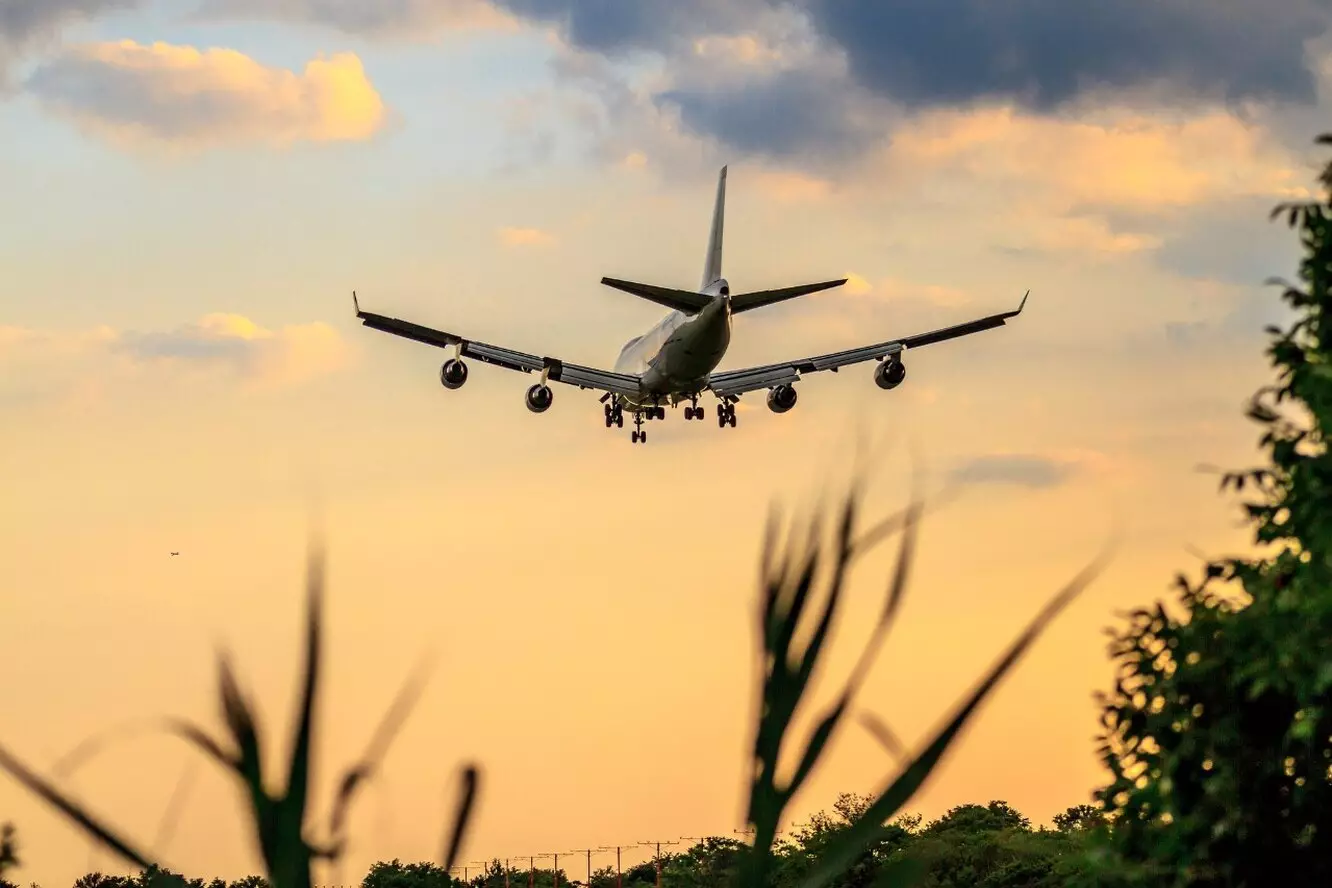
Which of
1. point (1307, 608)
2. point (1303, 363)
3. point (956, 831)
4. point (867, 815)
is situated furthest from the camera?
point (956, 831)

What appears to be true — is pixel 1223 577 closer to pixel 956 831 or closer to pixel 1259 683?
pixel 1259 683

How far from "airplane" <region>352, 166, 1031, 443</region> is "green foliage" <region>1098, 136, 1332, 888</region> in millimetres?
41764

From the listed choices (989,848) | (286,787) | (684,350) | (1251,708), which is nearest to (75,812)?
(286,787)

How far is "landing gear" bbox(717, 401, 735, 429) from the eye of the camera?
59625 millimetres

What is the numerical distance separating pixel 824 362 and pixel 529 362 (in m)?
11.2

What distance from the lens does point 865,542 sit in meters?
2.46

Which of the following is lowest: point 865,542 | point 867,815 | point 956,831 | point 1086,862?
point 867,815

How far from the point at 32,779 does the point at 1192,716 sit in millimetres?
11975

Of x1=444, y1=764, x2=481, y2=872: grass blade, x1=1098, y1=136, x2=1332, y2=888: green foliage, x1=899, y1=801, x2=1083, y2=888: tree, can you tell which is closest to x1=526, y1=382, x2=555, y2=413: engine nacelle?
x1=899, y1=801, x2=1083, y2=888: tree

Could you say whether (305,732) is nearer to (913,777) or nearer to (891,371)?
(913,777)

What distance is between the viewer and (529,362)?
62469mm

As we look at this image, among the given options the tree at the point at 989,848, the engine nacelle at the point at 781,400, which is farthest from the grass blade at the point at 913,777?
the tree at the point at 989,848

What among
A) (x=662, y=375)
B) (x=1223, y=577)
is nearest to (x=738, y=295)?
(x=662, y=375)

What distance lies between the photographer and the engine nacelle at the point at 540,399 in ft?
195
